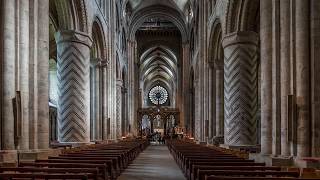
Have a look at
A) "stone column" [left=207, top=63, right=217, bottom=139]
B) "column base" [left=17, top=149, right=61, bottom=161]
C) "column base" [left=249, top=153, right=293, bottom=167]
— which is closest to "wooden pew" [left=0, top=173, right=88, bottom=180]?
"column base" [left=17, top=149, right=61, bottom=161]

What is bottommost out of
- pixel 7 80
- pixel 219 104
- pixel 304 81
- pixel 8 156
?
pixel 8 156

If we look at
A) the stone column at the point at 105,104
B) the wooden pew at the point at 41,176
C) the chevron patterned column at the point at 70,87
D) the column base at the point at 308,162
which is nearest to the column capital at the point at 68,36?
the chevron patterned column at the point at 70,87

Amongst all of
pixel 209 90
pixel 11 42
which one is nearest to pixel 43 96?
pixel 11 42

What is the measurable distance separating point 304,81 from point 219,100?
45.9 ft

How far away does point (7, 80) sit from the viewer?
12.1 meters

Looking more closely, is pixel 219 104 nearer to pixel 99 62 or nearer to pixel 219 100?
pixel 219 100

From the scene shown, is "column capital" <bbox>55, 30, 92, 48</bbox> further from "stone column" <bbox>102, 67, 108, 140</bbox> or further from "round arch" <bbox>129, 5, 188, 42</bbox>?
"round arch" <bbox>129, 5, 188, 42</bbox>

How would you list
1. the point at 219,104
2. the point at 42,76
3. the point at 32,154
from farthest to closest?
the point at 219,104 < the point at 42,76 < the point at 32,154

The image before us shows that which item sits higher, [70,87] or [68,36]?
[68,36]

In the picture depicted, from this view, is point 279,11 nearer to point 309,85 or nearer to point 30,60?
point 309,85

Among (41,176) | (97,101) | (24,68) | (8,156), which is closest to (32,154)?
(8,156)

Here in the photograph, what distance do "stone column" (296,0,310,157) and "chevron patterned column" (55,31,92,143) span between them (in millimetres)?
11944

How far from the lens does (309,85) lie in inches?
430

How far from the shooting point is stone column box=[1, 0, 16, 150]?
1209 cm
